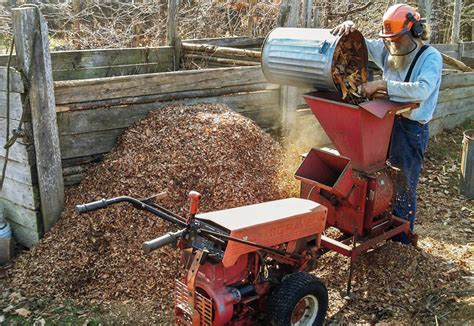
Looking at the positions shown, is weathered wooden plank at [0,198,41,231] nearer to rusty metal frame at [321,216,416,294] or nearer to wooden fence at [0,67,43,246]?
wooden fence at [0,67,43,246]

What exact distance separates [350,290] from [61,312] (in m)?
2.47

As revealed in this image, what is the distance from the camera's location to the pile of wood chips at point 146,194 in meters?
4.48

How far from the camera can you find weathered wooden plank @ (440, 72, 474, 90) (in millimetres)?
8695

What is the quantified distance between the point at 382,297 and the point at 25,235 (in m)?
3.42

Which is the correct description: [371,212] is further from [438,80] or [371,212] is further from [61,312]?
[61,312]

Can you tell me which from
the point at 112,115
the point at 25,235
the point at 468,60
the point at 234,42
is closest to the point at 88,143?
the point at 112,115

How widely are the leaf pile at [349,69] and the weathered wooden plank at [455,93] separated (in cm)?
479

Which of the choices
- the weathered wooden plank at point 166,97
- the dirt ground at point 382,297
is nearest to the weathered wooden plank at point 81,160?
the weathered wooden plank at point 166,97

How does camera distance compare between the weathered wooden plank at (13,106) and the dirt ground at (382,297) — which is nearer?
the dirt ground at (382,297)

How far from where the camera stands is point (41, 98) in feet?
15.1

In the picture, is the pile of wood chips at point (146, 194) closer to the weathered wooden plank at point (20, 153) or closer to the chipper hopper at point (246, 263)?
the weathered wooden plank at point (20, 153)

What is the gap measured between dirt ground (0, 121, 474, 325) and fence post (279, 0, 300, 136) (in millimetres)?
2126

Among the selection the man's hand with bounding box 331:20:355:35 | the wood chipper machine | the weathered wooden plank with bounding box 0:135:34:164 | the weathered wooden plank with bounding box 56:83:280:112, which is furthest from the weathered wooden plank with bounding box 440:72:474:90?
the weathered wooden plank with bounding box 0:135:34:164

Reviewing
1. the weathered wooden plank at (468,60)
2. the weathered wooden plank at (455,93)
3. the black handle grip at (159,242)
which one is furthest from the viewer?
the weathered wooden plank at (468,60)
